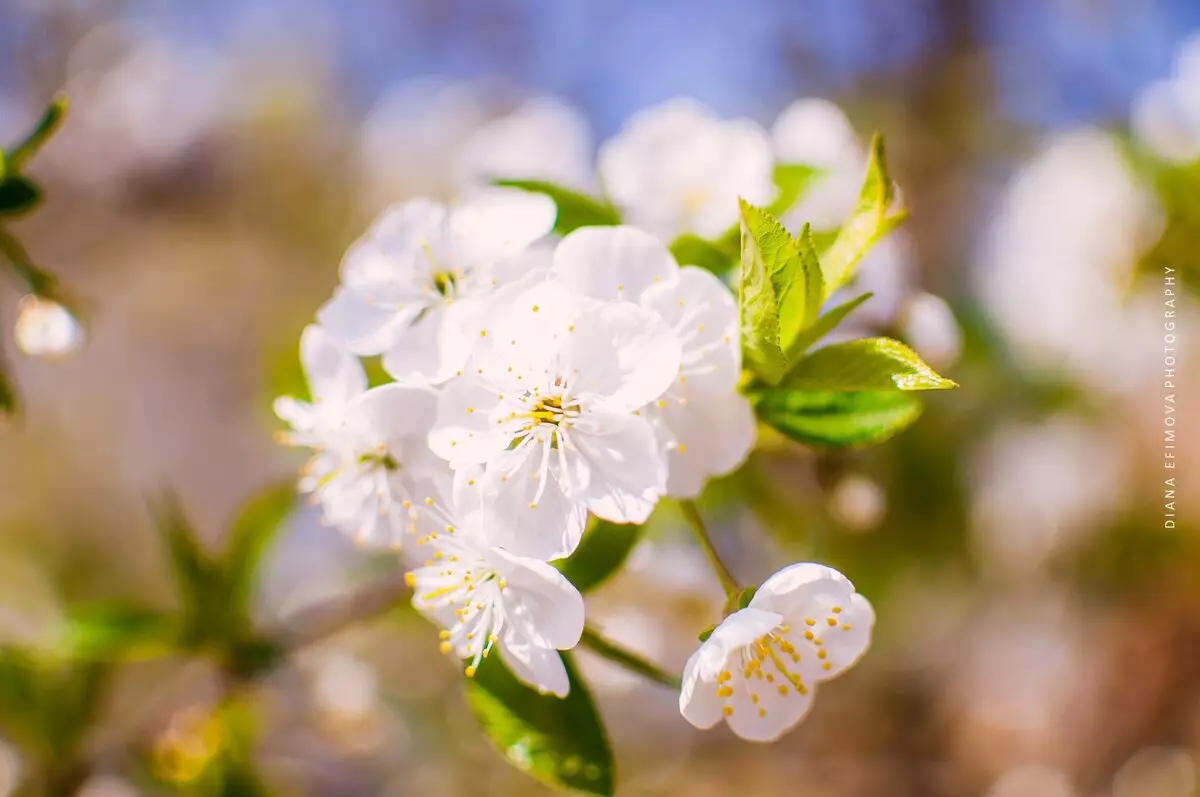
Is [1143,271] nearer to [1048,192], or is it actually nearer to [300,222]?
[1048,192]

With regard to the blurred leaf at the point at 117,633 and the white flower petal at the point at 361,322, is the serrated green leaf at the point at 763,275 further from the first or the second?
the blurred leaf at the point at 117,633

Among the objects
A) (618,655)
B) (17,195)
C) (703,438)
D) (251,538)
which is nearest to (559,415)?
(703,438)

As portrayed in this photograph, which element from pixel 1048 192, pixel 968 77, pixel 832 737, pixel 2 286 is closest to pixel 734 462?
pixel 1048 192

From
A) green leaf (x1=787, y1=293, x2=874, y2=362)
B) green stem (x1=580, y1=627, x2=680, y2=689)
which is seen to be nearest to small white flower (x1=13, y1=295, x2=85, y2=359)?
green stem (x1=580, y1=627, x2=680, y2=689)

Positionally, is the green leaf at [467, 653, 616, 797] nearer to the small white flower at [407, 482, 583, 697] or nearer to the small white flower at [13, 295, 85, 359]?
the small white flower at [407, 482, 583, 697]

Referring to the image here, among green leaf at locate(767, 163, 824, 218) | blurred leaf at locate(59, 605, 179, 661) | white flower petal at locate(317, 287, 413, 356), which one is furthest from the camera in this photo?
blurred leaf at locate(59, 605, 179, 661)

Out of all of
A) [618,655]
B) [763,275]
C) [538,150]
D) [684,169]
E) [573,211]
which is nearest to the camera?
[763,275]

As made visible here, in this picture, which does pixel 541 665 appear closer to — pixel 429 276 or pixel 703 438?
pixel 703 438
